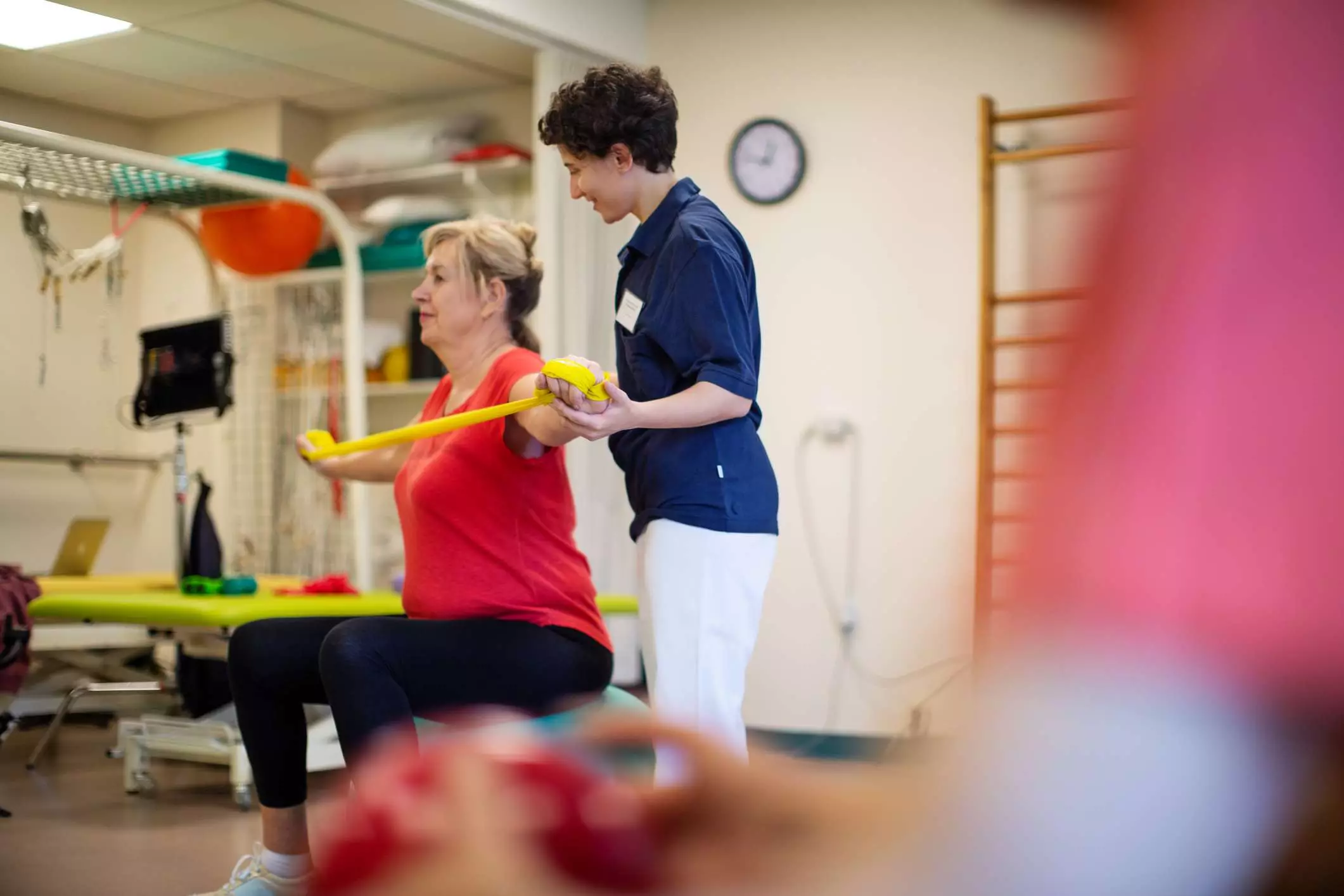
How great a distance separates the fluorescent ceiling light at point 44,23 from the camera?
4.16 metres

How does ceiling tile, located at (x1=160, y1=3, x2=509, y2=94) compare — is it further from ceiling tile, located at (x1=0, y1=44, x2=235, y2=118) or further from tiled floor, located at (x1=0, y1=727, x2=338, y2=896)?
tiled floor, located at (x1=0, y1=727, x2=338, y2=896)

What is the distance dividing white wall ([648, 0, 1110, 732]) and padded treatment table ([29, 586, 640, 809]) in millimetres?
1267

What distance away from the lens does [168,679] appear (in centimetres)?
462

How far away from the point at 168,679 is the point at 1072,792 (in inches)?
190

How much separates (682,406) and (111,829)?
7.07 feet

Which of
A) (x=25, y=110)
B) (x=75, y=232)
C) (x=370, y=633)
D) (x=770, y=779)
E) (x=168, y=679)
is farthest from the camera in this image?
(x=75, y=232)

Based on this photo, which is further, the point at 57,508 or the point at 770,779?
the point at 57,508

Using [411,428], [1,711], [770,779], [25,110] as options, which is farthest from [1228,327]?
[25,110]

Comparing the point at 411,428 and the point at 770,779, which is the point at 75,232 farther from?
the point at 770,779

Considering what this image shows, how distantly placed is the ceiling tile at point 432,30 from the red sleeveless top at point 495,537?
9.06 feet

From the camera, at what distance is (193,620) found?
3020 mm

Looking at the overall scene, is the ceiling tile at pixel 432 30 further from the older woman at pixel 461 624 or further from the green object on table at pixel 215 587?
the older woman at pixel 461 624

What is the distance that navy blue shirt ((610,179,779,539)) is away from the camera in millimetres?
1802

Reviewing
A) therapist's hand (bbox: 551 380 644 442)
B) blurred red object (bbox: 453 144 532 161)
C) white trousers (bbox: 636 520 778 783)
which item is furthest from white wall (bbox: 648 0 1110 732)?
therapist's hand (bbox: 551 380 644 442)
